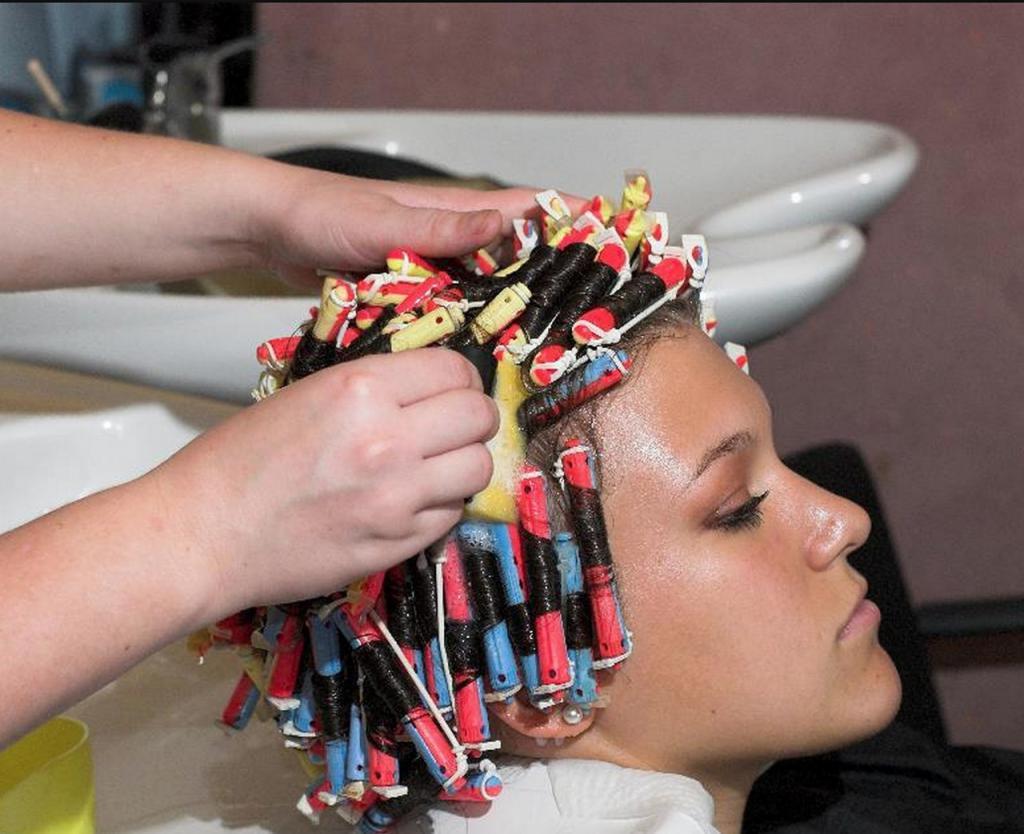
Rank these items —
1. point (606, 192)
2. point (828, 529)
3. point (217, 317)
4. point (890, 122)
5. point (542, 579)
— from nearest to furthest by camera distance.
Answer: point (542, 579)
point (828, 529)
point (217, 317)
point (606, 192)
point (890, 122)

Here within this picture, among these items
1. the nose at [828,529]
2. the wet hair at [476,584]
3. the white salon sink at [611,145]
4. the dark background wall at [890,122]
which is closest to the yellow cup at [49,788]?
the wet hair at [476,584]

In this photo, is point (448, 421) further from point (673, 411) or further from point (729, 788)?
point (729, 788)

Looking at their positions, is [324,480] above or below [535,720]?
above

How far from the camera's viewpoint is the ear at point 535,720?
942 millimetres

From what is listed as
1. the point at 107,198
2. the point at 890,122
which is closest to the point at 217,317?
the point at 107,198

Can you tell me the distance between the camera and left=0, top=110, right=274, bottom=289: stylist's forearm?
1023mm

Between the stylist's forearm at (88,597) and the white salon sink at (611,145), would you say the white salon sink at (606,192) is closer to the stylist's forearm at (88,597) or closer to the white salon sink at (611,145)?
the white salon sink at (611,145)

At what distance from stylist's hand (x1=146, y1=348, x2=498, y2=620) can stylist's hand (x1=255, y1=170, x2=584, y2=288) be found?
20 cm

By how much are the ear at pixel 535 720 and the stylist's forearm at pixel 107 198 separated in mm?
364

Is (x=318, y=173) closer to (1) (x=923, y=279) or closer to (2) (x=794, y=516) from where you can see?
(2) (x=794, y=516)

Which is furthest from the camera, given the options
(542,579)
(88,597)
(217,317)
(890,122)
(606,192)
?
(890,122)

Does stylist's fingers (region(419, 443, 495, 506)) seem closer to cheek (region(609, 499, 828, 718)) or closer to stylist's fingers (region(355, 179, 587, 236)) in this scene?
cheek (region(609, 499, 828, 718))

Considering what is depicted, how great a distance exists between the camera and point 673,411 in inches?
37.1

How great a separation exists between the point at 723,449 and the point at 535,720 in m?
0.20
